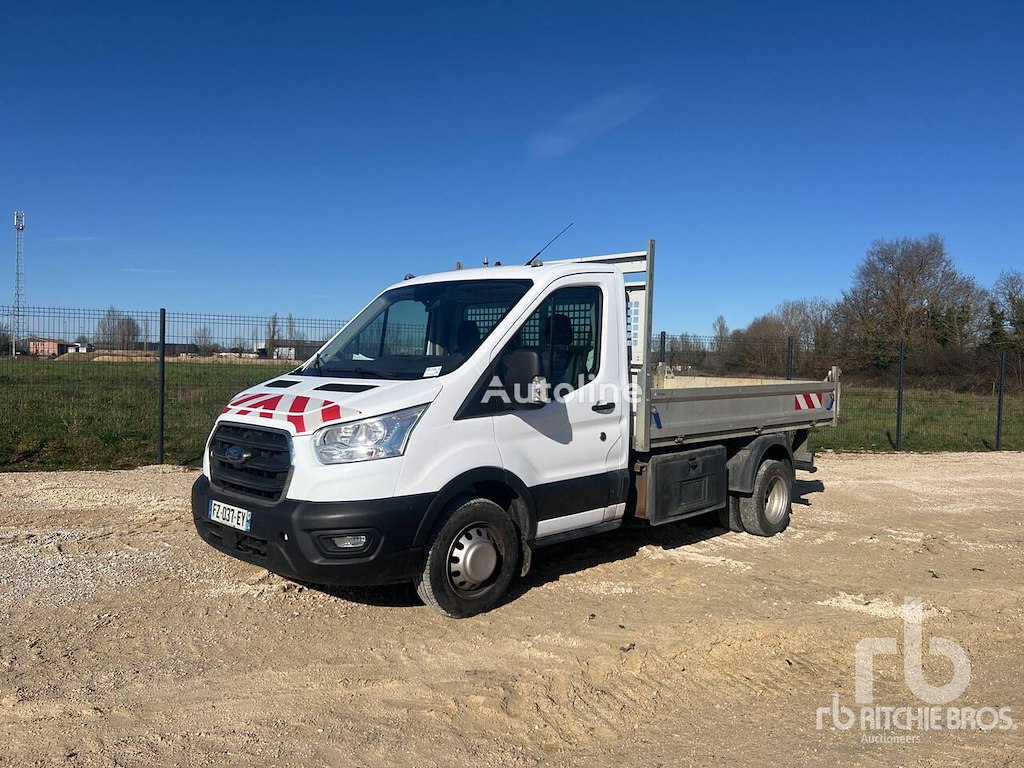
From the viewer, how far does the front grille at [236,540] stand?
4.72m

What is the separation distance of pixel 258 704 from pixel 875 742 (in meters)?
3.00

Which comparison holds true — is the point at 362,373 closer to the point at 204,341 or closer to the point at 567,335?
the point at 567,335

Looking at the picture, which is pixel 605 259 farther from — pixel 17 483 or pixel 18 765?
pixel 17 483

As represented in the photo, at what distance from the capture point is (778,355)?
45.9 ft

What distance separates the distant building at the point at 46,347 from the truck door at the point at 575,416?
27.4ft

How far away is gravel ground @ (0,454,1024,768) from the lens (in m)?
3.53

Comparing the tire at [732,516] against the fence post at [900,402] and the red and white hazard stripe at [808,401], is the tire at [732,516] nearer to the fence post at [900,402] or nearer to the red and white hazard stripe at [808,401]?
the red and white hazard stripe at [808,401]

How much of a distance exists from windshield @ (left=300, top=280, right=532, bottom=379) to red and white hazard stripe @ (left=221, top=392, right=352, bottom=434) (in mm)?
549

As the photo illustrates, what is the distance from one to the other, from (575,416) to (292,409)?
6.56 ft

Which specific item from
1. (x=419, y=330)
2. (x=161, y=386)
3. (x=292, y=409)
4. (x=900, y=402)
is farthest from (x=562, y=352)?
(x=900, y=402)

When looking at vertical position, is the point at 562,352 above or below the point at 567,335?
below

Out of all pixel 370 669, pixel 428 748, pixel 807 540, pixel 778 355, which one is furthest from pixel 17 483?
pixel 778 355

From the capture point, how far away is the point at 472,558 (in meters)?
4.98
